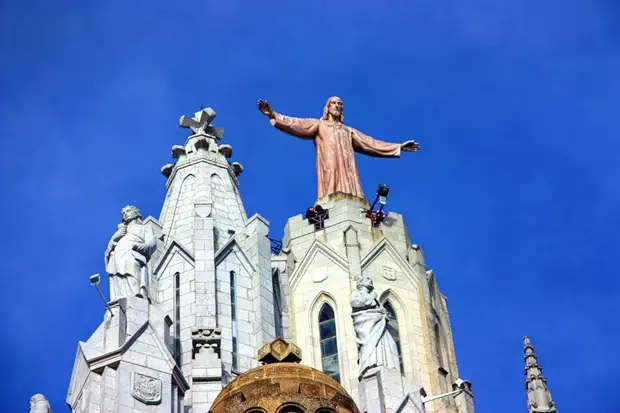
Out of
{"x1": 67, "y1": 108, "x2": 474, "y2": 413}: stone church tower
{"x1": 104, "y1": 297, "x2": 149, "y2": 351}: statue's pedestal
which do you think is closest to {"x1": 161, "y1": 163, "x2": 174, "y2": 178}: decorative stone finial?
{"x1": 67, "y1": 108, "x2": 474, "y2": 413}: stone church tower

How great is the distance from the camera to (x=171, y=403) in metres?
34.7

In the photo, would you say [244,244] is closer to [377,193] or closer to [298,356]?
[377,193]

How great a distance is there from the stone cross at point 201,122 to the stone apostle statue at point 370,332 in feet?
27.3

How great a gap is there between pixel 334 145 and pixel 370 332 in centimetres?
977

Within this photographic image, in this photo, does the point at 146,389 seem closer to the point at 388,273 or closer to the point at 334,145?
the point at 388,273

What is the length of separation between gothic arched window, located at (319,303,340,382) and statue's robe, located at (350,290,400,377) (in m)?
2.90

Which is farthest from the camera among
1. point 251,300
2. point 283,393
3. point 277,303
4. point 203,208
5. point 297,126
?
point 297,126

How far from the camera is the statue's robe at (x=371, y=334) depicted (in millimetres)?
38000

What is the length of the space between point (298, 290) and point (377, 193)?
3.45m

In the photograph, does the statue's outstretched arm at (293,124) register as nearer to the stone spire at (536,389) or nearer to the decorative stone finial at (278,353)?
the stone spire at (536,389)

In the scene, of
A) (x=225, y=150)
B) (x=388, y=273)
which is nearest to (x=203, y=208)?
(x=225, y=150)

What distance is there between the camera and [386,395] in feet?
121

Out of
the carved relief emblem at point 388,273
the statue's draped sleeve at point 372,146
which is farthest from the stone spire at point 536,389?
the statue's draped sleeve at point 372,146

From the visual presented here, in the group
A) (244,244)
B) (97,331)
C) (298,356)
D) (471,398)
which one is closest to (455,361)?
(471,398)
